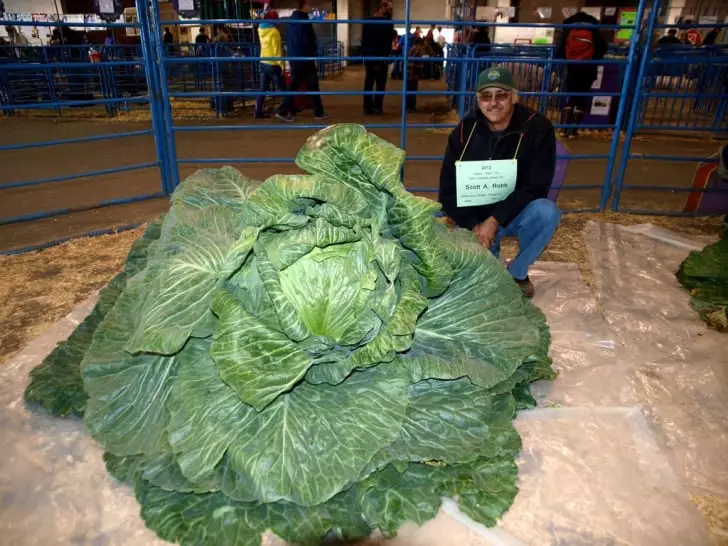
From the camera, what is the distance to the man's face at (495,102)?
2939 millimetres

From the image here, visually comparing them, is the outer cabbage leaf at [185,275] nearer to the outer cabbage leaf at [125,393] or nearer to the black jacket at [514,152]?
the outer cabbage leaf at [125,393]

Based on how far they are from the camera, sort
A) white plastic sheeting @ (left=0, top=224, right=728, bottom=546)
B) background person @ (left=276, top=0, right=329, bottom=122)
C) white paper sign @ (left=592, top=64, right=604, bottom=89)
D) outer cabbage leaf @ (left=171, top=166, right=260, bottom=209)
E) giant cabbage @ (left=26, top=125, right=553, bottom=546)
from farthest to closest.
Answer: white paper sign @ (left=592, top=64, right=604, bottom=89), background person @ (left=276, top=0, right=329, bottom=122), outer cabbage leaf @ (left=171, top=166, right=260, bottom=209), white plastic sheeting @ (left=0, top=224, right=728, bottom=546), giant cabbage @ (left=26, top=125, right=553, bottom=546)

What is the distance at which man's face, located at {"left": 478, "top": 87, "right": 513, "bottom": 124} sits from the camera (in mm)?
2939

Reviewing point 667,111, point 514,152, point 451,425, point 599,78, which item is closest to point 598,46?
point 599,78

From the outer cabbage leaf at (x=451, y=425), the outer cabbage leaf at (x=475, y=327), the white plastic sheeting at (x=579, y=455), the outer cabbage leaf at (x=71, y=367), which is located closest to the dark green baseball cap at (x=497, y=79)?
the outer cabbage leaf at (x=475, y=327)

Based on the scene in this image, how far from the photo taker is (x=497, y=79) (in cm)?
288

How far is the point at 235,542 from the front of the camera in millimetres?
1603

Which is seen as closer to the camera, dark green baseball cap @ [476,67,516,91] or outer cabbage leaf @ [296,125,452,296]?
outer cabbage leaf @ [296,125,452,296]

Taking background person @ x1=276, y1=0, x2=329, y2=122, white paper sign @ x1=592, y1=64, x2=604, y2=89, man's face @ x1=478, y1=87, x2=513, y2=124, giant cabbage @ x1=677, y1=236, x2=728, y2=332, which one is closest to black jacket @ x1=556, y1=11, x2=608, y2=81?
white paper sign @ x1=592, y1=64, x2=604, y2=89

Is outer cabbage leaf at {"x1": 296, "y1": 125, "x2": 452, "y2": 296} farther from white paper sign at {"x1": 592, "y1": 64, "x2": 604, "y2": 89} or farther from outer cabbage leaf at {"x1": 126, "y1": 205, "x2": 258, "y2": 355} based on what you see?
white paper sign at {"x1": 592, "y1": 64, "x2": 604, "y2": 89}

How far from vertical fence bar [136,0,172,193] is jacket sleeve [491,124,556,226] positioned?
2.95 meters

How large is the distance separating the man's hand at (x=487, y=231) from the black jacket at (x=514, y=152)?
7 cm

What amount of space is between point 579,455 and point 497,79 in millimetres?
2019

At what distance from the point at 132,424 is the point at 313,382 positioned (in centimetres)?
66
